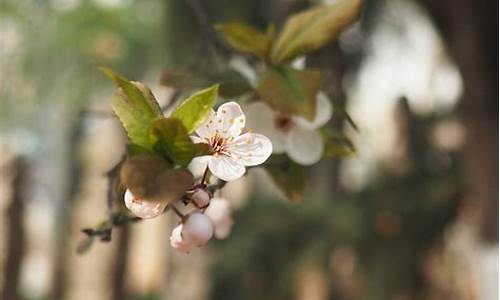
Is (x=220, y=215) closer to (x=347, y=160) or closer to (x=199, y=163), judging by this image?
(x=199, y=163)

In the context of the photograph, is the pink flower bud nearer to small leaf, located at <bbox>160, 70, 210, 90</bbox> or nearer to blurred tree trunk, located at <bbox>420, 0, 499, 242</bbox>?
small leaf, located at <bbox>160, 70, 210, 90</bbox>

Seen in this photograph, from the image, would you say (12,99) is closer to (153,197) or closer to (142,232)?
(142,232)

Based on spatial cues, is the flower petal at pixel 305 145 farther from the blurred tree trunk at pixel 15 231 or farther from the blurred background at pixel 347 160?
the blurred tree trunk at pixel 15 231

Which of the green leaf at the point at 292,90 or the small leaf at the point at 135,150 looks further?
the green leaf at the point at 292,90

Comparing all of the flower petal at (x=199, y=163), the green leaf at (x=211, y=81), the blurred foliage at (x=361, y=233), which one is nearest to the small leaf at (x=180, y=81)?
the green leaf at (x=211, y=81)

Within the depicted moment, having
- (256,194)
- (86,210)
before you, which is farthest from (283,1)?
(86,210)

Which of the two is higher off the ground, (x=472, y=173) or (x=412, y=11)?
(x=412, y=11)
